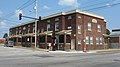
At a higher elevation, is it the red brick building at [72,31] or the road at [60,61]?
the red brick building at [72,31]

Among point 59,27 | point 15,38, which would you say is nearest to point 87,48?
point 59,27

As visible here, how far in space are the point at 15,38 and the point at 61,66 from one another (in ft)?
205

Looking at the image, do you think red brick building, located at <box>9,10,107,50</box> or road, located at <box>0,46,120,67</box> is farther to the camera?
red brick building, located at <box>9,10,107,50</box>

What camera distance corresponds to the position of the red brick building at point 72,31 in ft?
164

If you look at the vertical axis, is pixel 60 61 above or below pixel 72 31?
below

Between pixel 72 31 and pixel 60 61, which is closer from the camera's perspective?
pixel 60 61

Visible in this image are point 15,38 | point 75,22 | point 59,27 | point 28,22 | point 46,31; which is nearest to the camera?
point 75,22

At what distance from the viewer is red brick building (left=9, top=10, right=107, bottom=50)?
4997 centimetres

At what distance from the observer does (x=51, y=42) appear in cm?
5394

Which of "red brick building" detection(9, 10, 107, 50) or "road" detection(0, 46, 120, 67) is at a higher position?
"red brick building" detection(9, 10, 107, 50)

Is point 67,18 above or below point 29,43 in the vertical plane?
above

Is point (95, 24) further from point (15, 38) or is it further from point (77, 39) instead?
point (15, 38)

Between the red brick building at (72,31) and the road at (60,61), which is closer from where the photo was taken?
the road at (60,61)

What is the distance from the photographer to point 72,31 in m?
50.4
